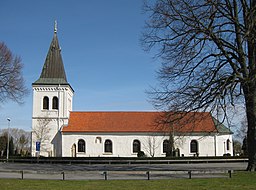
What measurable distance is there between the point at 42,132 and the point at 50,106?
4.18 m

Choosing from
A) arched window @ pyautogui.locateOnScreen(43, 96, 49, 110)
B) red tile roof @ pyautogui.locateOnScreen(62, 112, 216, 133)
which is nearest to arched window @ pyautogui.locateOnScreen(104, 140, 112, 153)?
red tile roof @ pyautogui.locateOnScreen(62, 112, 216, 133)

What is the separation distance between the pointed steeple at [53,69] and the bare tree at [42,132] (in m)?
6.15

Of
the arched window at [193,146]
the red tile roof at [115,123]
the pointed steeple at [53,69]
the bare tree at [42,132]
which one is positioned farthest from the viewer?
the arched window at [193,146]

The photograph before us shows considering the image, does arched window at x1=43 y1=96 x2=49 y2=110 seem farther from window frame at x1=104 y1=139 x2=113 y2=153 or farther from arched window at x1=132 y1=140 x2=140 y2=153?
A: arched window at x1=132 y1=140 x2=140 y2=153

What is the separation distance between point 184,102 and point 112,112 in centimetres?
3669

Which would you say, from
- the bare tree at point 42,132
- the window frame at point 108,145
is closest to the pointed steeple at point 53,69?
the bare tree at point 42,132

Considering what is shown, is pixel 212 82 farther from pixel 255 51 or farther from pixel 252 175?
pixel 252 175

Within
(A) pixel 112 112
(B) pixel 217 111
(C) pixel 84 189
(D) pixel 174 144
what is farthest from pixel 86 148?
(C) pixel 84 189

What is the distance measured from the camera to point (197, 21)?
20.3 metres

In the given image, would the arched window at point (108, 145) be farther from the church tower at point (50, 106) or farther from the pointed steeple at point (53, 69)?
the pointed steeple at point (53, 69)

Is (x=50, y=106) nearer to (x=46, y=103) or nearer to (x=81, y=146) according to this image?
(x=46, y=103)

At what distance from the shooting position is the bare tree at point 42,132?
50438mm

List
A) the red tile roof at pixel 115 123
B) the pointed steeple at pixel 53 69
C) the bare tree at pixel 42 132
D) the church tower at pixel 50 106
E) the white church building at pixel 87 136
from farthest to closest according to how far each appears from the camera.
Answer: the pointed steeple at pixel 53 69, the red tile roof at pixel 115 123, the white church building at pixel 87 136, the church tower at pixel 50 106, the bare tree at pixel 42 132

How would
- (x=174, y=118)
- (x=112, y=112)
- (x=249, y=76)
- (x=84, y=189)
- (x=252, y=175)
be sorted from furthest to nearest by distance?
(x=112, y=112), (x=174, y=118), (x=249, y=76), (x=252, y=175), (x=84, y=189)
